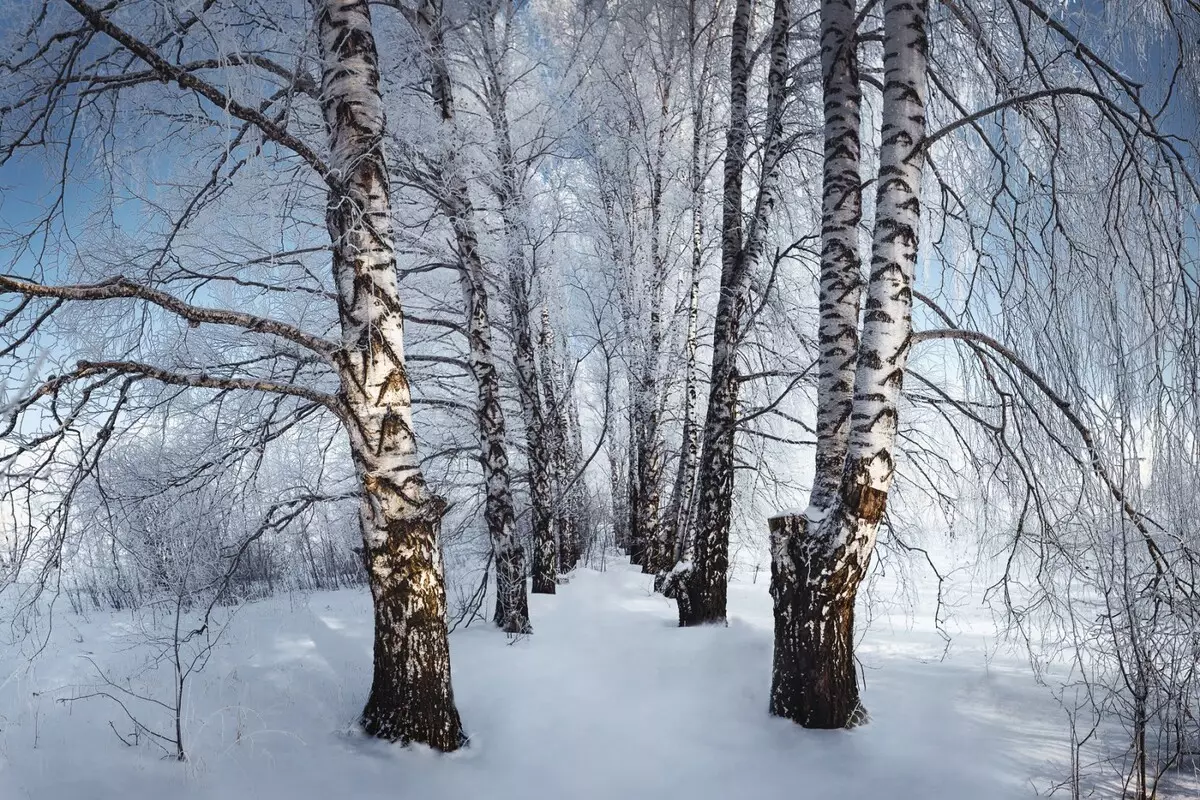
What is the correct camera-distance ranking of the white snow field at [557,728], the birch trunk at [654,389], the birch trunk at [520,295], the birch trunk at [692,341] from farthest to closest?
the birch trunk at [654,389] < the birch trunk at [692,341] < the birch trunk at [520,295] < the white snow field at [557,728]

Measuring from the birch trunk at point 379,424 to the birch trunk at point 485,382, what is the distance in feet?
6.99

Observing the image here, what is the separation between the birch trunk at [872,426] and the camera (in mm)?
3604

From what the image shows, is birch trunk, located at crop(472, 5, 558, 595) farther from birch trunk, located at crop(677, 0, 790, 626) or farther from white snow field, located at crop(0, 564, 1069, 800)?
birch trunk, located at crop(677, 0, 790, 626)

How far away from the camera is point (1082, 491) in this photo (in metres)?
3.47

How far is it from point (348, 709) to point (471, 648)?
1434mm

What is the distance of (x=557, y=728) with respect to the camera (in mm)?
3846

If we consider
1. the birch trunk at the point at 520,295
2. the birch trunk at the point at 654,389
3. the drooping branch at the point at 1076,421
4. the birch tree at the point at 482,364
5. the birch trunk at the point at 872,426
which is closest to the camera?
the drooping branch at the point at 1076,421

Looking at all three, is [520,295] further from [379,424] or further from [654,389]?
[379,424]

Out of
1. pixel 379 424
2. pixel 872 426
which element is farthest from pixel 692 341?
pixel 379 424

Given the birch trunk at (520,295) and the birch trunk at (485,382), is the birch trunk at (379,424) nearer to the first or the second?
the birch trunk at (485,382)

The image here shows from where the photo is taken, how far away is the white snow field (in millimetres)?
3027

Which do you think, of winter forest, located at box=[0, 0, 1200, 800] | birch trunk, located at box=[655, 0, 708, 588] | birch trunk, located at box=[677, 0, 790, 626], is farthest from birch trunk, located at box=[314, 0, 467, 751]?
birch trunk, located at box=[655, 0, 708, 588]

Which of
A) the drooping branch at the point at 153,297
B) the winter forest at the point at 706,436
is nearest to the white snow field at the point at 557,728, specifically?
the winter forest at the point at 706,436

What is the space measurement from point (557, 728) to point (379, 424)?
6.97 feet
